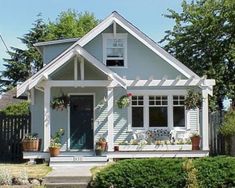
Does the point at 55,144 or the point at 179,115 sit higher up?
the point at 179,115

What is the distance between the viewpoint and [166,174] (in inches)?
470

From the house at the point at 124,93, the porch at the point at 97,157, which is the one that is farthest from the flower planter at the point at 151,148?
the porch at the point at 97,157

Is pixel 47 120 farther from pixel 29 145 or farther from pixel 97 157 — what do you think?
pixel 97 157

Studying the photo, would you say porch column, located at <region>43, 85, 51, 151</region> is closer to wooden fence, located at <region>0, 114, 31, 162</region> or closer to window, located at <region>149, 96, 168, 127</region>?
wooden fence, located at <region>0, 114, 31, 162</region>

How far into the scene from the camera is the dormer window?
822 inches

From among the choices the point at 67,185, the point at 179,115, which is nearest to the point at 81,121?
the point at 179,115

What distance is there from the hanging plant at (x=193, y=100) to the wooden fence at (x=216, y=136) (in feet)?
8.30

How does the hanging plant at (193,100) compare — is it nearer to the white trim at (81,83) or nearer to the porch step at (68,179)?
the white trim at (81,83)

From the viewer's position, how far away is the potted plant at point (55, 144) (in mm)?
18172

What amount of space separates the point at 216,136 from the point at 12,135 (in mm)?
8607

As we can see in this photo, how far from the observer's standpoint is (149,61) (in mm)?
20859

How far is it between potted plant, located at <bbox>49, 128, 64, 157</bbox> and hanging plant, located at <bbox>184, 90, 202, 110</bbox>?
5.06 m

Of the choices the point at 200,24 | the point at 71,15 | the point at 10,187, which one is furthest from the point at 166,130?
the point at 71,15

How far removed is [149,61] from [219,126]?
4051 millimetres
